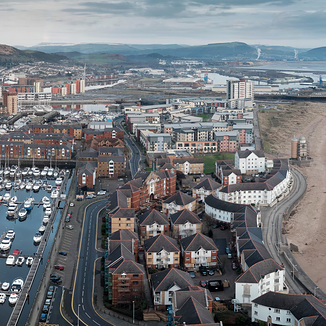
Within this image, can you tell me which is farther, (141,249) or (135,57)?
(135,57)

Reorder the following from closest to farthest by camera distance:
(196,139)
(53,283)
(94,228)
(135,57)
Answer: (53,283) → (94,228) → (196,139) → (135,57)

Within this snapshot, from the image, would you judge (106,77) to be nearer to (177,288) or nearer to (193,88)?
(193,88)

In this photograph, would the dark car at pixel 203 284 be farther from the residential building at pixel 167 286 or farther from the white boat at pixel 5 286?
the white boat at pixel 5 286

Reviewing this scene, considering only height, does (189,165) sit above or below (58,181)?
above

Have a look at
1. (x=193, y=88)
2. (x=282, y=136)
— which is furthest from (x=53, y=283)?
(x=193, y=88)

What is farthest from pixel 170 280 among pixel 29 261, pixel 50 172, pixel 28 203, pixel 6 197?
pixel 50 172

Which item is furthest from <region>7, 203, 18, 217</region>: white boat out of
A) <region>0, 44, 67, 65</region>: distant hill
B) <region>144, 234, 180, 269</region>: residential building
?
<region>0, 44, 67, 65</region>: distant hill

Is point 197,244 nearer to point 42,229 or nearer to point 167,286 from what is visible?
point 167,286

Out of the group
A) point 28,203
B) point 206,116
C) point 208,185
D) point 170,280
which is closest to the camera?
point 170,280
